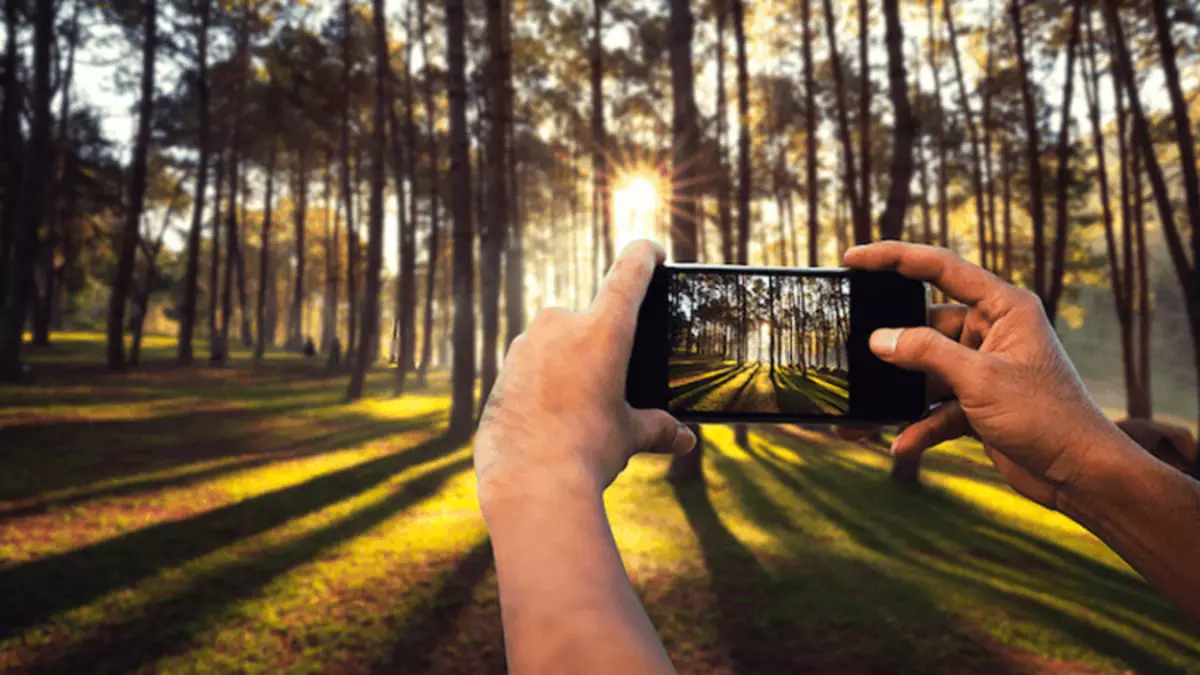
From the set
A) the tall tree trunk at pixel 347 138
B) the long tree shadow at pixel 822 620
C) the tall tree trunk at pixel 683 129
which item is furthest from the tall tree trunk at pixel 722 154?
the tall tree trunk at pixel 347 138

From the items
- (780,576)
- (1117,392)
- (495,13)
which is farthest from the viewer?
(1117,392)

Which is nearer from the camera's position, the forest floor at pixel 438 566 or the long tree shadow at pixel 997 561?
the forest floor at pixel 438 566

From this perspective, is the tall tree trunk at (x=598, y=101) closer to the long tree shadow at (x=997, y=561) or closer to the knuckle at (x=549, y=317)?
the long tree shadow at (x=997, y=561)

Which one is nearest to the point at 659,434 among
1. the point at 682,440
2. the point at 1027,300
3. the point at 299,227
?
the point at 682,440

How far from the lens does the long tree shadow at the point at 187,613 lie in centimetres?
450

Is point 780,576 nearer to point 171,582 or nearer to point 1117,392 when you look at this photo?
point 171,582

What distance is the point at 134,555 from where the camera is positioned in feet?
20.6

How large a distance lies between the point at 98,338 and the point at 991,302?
120 feet

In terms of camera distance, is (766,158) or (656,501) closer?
(656,501)

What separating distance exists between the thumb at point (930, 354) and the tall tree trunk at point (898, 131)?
30.1 feet

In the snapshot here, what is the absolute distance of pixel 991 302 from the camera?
1.86 m

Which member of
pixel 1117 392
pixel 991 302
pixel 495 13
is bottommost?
pixel 1117 392

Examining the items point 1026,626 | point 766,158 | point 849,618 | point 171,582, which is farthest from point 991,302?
point 766,158

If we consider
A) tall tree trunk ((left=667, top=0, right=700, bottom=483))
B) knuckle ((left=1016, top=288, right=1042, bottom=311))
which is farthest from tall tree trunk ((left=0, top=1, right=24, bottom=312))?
knuckle ((left=1016, top=288, right=1042, bottom=311))
